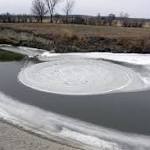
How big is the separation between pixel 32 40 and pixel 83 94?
14468mm

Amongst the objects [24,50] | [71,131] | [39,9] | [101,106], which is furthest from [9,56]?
[39,9]

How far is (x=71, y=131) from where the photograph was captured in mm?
Result: 8703

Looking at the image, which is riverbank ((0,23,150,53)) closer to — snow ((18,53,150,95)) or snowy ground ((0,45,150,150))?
snowy ground ((0,45,150,150))

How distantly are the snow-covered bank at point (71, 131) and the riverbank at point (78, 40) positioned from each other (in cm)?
1274

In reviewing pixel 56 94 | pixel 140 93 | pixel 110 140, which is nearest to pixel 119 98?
pixel 140 93

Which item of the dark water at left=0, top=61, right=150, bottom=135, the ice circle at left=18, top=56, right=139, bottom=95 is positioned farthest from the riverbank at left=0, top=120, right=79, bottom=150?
the ice circle at left=18, top=56, right=139, bottom=95

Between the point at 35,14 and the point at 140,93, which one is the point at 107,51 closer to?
the point at 140,93

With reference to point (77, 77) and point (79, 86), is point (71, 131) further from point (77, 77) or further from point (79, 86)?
point (77, 77)

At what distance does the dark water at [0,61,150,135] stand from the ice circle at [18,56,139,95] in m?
0.64

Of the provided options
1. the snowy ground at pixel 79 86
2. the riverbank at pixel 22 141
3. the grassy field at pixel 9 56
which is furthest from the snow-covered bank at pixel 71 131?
the grassy field at pixel 9 56

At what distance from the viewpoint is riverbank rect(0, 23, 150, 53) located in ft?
72.1

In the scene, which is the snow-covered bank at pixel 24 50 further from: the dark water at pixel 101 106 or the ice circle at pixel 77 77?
the dark water at pixel 101 106

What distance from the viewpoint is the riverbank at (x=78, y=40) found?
21984mm

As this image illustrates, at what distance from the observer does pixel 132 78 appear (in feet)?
46.8
